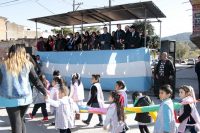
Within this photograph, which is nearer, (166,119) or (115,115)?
(166,119)

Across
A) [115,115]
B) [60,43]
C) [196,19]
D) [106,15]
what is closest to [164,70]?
[106,15]

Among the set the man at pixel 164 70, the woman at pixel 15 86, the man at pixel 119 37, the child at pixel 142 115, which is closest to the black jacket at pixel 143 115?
the child at pixel 142 115

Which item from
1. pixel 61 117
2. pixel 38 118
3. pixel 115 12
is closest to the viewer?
pixel 61 117

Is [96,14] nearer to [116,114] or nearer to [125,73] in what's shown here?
[125,73]

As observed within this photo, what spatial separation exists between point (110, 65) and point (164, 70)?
9.98 feet

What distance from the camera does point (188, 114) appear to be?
6363 millimetres

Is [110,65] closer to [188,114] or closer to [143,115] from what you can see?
[143,115]

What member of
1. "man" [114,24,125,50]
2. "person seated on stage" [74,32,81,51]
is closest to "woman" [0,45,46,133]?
"man" [114,24,125,50]

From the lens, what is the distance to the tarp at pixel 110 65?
14.3 meters

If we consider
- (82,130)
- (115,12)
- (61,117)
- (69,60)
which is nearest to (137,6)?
(115,12)

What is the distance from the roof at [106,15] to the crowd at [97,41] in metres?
0.83

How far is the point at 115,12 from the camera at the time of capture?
52.3ft

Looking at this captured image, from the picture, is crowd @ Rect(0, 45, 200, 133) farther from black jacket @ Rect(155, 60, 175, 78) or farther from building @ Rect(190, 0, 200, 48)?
building @ Rect(190, 0, 200, 48)

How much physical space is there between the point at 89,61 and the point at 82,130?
26.1 feet
